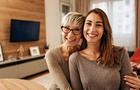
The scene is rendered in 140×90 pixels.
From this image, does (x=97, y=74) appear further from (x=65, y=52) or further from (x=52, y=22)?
(x=52, y=22)

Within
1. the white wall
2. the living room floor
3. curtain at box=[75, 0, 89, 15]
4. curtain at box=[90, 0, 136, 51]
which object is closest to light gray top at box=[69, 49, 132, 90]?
the living room floor

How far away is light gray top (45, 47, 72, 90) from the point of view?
1179mm

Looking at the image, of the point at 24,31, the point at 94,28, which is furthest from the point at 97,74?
the point at 24,31

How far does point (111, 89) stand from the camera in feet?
3.30

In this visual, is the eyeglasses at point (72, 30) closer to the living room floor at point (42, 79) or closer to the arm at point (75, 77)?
the arm at point (75, 77)

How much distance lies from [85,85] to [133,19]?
14.7ft

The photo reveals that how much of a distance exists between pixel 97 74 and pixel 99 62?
0.09 metres

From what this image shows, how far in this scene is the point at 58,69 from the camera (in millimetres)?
1264

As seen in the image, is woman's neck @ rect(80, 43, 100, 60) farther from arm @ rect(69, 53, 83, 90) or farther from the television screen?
the television screen

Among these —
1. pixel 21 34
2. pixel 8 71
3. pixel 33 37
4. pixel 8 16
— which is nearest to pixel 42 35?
pixel 33 37

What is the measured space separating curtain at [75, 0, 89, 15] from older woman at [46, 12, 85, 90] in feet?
14.8

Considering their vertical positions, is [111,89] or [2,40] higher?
[2,40]

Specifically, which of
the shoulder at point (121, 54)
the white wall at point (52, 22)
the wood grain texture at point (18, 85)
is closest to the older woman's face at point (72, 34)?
the shoulder at point (121, 54)

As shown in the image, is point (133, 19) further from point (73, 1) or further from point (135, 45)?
point (73, 1)
